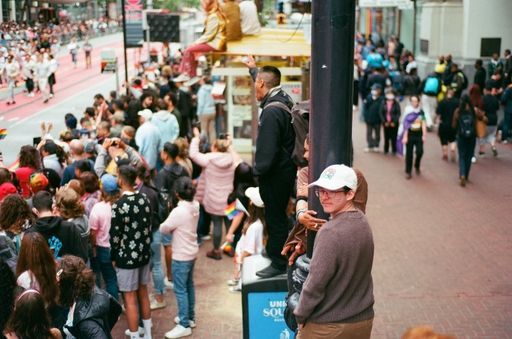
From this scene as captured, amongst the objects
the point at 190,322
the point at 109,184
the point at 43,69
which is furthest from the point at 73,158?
the point at 43,69

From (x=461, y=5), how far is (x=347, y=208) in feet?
89.3

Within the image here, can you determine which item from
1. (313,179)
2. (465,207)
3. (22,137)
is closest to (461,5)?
(465,207)

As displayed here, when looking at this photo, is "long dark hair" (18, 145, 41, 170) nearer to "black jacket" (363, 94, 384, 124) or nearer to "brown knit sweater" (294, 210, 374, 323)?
"brown knit sweater" (294, 210, 374, 323)

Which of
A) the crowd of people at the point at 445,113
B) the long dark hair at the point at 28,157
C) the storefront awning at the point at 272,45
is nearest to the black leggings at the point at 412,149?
the crowd of people at the point at 445,113

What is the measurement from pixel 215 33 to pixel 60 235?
29.3 feet

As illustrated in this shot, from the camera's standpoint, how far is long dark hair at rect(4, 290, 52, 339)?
17.1 feet

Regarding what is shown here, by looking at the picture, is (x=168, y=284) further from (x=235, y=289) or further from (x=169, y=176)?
(x=169, y=176)

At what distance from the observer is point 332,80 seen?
448 cm

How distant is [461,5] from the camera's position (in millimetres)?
30062

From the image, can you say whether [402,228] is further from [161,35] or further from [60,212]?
[161,35]

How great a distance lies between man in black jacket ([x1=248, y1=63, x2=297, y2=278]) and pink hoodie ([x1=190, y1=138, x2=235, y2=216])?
4690 millimetres

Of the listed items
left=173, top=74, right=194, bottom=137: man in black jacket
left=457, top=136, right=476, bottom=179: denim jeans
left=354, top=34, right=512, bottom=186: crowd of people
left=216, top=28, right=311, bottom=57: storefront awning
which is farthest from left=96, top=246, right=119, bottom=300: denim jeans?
left=173, top=74, right=194, bottom=137: man in black jacket

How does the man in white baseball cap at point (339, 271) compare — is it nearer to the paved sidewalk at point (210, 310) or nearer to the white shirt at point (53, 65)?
the paved sidewalk at point (210, 310)

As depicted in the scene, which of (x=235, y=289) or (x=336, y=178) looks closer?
(x=336, y=178)
